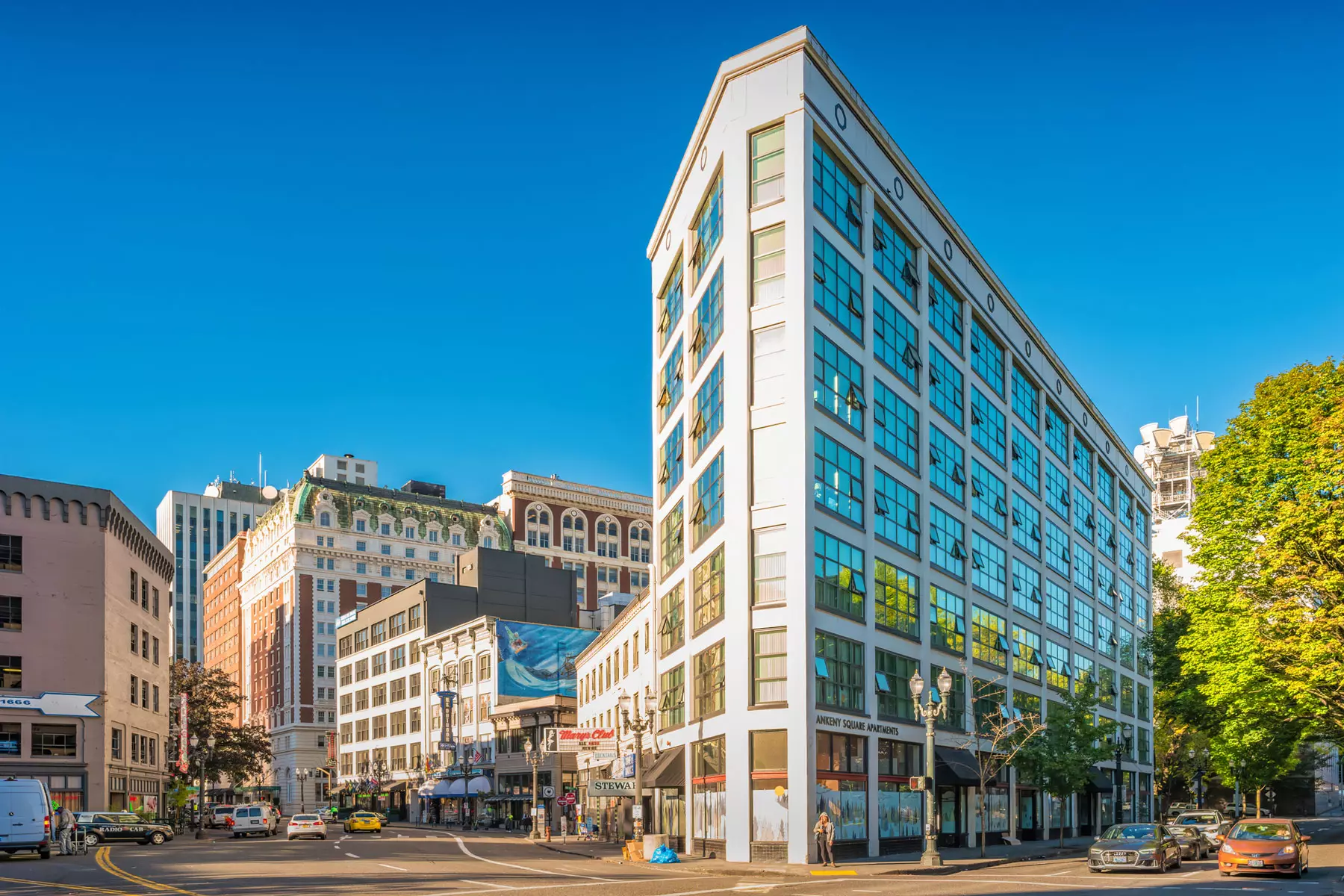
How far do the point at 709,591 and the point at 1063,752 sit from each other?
1980 cm

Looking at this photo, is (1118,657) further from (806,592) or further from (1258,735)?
(806,592)

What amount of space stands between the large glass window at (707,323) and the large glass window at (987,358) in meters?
15.9

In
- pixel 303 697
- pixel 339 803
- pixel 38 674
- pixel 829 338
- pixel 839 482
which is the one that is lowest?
pixel 339 803

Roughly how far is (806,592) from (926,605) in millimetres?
12501

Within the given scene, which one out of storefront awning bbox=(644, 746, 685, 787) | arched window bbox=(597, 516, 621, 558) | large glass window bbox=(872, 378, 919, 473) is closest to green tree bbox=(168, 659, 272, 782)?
storefront awning bbox=(644, 746, 685, 787)

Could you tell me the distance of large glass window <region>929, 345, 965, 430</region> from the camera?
5762 centimetres

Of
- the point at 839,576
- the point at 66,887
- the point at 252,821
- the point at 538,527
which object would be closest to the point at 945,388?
the point at 839,576

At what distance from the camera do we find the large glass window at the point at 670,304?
193ft

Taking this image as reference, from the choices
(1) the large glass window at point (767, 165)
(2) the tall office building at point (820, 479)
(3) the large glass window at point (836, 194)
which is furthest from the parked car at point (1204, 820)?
(1) the large glass window at point (767, 165)

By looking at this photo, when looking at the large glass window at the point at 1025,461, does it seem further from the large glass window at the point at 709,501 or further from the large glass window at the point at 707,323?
the large glass window at the point at 709,501

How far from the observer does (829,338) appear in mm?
47281

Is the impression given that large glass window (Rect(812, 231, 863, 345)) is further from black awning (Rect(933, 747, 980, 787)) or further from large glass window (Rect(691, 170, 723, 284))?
black awning (Rect(933, 747, 980, 787))

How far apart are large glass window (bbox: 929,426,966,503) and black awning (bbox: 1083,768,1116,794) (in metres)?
19.7

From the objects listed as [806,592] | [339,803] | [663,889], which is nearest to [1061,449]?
[806,592]
